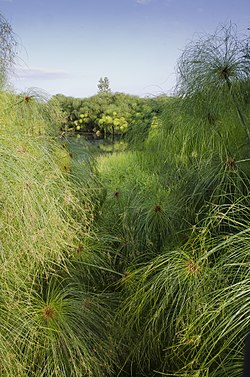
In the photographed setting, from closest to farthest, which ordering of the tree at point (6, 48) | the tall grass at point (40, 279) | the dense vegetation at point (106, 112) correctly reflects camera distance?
the tall grass at point (40, 279) < the tree at point (6, 48) < the dense vegetation at point (106, 112)

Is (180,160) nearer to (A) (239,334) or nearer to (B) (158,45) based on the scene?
(B) (158,45)

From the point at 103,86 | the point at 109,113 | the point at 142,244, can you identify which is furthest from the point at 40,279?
the point at 103,86

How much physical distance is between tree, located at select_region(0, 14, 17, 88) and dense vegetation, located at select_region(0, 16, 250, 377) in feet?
0.32

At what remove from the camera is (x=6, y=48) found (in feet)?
7.41

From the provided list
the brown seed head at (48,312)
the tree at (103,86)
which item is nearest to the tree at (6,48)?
the brown seed head at (48,312)

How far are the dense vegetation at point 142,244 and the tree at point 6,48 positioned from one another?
0.10 meters

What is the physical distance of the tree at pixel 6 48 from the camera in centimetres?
222

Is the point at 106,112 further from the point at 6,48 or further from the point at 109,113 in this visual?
the point at 6,48

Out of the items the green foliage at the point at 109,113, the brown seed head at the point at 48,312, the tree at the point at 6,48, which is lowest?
the brown seed head at the point at 48,312

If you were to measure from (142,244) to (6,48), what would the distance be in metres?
1.06

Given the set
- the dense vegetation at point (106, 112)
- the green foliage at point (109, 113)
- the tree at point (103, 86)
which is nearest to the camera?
the green foliage at point (109, 113)

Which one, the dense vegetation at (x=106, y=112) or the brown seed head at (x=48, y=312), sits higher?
the dense vegetation at (x=106, y=112)

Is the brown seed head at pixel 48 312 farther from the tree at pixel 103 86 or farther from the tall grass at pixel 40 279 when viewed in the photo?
the tree at pixel 103 86

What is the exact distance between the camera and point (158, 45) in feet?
8.75
